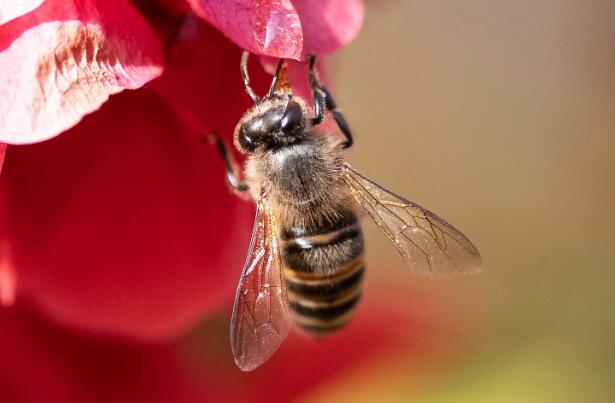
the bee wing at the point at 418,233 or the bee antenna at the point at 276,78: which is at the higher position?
the bee antenna at the point at 276,78

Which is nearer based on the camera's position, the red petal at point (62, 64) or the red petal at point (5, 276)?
the red petal at point (62, 64)

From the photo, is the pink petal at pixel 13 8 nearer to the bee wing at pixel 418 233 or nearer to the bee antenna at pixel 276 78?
the bee antenna at pixel 276 78

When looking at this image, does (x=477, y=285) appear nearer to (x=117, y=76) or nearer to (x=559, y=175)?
(x=559, y=175)

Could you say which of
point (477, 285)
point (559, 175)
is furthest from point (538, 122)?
point (477, 285)

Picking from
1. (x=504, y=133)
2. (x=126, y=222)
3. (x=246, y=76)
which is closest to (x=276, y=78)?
(x=246, y=76)

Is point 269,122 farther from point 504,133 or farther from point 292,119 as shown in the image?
point 504,133

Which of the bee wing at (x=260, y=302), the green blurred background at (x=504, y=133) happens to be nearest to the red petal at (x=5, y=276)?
the bee wing at (x=260, y=302)

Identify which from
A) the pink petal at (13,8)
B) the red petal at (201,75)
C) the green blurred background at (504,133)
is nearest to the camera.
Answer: the pink petal at (13,8)
